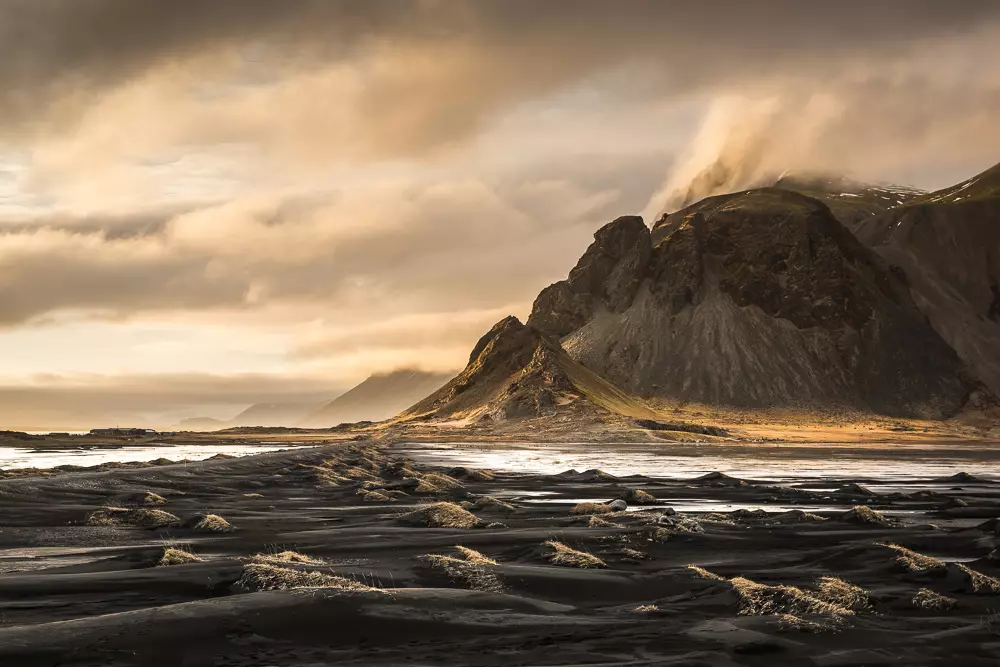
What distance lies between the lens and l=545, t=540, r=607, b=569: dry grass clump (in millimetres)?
20578

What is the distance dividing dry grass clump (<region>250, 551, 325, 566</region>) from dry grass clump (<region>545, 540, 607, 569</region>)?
562 cm

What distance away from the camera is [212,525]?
2748cm

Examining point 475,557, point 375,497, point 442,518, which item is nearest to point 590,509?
point 442,518

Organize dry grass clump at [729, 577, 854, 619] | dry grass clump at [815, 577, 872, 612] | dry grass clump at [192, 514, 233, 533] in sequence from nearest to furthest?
dry grass clump at [729, 577, 854, 619]
dry grass clump at [815, 577, 872, 612]
dry grass clump at [192, 514, 233, 533]

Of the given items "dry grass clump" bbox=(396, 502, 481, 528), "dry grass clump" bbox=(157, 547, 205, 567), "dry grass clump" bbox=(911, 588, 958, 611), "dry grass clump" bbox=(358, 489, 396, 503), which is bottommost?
"dry grass clump" bbox=(911, 588, 958, 611)

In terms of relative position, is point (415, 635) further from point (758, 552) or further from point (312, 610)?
point (758, 552)

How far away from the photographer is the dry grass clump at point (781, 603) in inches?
607

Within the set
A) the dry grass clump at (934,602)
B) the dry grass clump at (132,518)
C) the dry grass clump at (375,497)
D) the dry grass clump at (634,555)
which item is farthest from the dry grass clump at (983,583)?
the dry grass clump at (375,497)

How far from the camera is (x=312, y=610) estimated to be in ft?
46.0

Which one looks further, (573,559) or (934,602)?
(573,559)

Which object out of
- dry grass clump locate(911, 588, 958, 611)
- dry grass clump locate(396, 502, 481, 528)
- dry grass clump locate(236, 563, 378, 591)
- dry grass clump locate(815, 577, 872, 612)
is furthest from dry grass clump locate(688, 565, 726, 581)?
dry grass clump locate(396, 502, 481, 528)

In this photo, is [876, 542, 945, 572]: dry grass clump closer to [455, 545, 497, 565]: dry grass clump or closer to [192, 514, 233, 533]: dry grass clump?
[455, 545, 497, 565]: dry grass clump

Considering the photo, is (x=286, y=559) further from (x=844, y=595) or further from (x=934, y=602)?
(x=934, y=602)

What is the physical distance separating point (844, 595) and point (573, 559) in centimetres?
634
